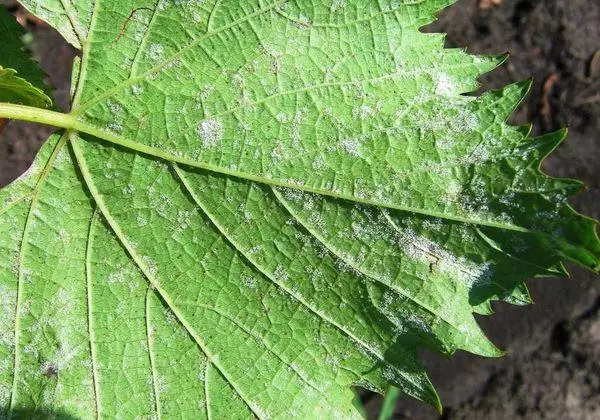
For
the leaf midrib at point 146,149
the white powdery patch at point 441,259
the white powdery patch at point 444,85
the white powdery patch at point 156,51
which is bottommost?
the white powdery patch at point 441,259

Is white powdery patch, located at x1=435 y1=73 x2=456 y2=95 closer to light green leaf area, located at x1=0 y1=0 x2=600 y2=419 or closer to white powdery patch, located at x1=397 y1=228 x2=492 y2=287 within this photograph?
light green leaf area, located at x1=0 y1=0 x2=600 y2=419

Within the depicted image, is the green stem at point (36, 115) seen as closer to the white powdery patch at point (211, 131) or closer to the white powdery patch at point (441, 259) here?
the white powdery patch at point (211, 131)

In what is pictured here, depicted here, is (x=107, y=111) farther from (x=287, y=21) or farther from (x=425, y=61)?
(x=425, y=61)

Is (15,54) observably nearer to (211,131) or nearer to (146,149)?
(146,149)

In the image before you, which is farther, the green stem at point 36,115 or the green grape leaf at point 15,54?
the green grape leaf at point 15,54

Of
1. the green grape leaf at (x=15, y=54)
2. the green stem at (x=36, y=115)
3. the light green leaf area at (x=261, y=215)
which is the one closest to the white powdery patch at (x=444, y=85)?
the light green leaf area at (x=261, y=215)

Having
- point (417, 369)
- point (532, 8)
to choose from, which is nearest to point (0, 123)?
point (417, 369)

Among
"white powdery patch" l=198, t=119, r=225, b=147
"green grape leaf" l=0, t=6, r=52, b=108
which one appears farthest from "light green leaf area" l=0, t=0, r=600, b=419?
"green grape leaf" l=0, t=6, r=52, b=108

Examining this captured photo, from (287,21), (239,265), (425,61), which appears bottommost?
(239,265)
